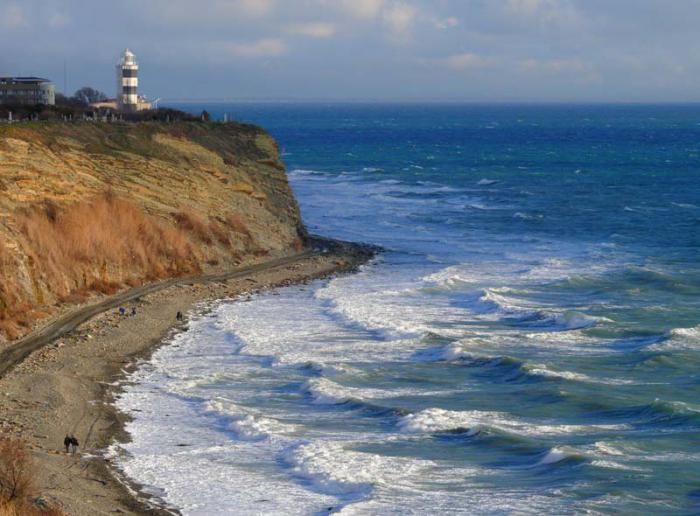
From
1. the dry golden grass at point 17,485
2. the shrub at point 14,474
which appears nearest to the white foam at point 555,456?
the dry golden grass at point 17,485

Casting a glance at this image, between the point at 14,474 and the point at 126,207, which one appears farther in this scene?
the point at 126,207

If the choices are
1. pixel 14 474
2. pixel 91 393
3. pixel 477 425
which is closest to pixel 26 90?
pixel 91 393

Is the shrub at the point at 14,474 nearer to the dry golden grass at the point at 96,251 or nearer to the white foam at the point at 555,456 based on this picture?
the white foam at the point at 555,456

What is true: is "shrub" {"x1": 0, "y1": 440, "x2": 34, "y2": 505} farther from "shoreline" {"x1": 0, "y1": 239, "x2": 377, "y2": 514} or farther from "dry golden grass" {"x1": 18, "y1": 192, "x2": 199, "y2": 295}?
"dry golden grass" {"x1": 18, "y1": 192, "x2": 199, "y2": 295}

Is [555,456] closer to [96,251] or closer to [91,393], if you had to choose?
[91,393]

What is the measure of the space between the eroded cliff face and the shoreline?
234 cm

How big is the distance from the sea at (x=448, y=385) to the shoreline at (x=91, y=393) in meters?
0.73

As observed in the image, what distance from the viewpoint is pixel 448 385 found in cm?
3591

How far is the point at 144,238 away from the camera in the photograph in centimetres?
5288

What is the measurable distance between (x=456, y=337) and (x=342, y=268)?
17.0m

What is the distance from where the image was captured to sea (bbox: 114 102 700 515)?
26891 mm

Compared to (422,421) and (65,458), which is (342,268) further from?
(65,458)

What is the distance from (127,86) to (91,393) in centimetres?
5882

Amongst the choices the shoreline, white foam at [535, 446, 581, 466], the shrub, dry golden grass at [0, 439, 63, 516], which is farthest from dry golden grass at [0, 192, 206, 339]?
white foam at [535, 446, 581, 466]
